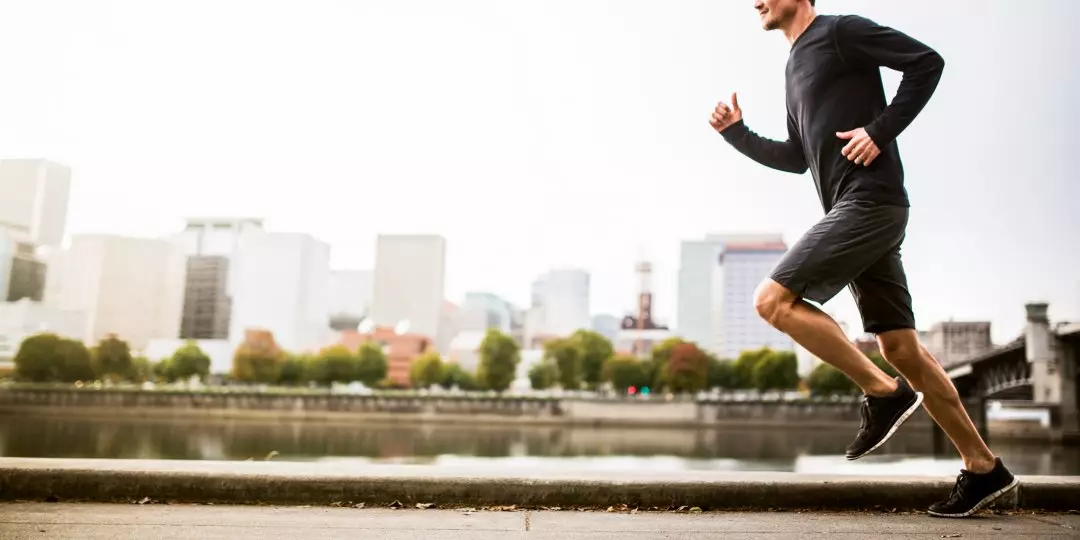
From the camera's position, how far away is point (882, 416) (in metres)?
3.16

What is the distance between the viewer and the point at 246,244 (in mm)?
169000

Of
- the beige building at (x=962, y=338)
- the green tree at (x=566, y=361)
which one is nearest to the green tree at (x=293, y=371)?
the green tree at (x=566, y=361)

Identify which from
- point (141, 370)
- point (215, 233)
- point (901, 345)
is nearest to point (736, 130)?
point (901, 345)

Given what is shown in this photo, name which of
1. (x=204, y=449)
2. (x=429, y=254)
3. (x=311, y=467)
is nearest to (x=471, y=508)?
(x=311, y=467)

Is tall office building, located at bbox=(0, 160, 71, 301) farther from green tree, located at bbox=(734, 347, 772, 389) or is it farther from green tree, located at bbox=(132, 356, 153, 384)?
green tree, located at bbox=(734, 347, 772, 389)

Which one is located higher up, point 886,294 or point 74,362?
point 886,294

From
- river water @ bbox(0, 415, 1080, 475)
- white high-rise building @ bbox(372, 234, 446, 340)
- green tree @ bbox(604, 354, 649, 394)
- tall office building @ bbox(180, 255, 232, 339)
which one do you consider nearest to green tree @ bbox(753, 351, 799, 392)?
green tree @ bbox(604, 354, 649, 394)

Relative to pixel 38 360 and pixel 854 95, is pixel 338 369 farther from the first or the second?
A: pixel 854 95

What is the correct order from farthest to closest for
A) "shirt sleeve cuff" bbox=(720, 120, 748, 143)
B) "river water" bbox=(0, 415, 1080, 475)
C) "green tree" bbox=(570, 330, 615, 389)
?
"green tree" bbox=(570, 330, 615, 389)
"river water" bbox=(0, 415, 1080, 475)
"shirt sleeve cuff" bbox=(720, 120, 748, 143)

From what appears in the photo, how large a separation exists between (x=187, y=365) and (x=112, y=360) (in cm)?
709

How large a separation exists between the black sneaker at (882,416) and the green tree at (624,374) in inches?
3117

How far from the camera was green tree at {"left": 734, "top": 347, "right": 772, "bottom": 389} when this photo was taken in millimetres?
85500

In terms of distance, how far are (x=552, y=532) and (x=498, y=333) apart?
259 ft

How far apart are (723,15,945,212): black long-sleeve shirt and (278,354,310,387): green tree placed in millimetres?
86545
